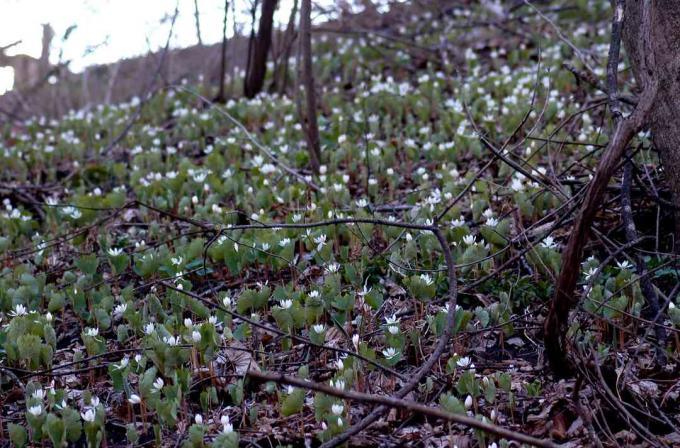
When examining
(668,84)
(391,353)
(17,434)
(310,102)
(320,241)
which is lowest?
(17,434)

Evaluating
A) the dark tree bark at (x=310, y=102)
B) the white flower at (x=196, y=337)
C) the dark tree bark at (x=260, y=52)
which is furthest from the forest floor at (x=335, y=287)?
the dark tree bark at (x=260, y=52)

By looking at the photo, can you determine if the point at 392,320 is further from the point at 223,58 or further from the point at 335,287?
the point at 223,58

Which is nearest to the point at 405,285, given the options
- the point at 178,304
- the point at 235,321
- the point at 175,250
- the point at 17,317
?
the point at 235,321

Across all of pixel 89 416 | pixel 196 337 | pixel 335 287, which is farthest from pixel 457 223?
pixel 89 416

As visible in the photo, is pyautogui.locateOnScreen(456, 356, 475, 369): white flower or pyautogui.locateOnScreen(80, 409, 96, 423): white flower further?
pyautogui.locateOnScreen(456, 356, 475, 369): white flower

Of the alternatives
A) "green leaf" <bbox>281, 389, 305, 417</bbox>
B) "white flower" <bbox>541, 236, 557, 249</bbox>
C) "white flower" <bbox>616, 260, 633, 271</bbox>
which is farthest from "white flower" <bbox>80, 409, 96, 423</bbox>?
"white flower" <bbox>616, 260, 633, 271</bbox>

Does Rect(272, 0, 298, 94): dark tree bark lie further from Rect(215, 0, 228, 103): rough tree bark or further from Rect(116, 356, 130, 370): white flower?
Rect(116, 356, 130, 370): white flower
